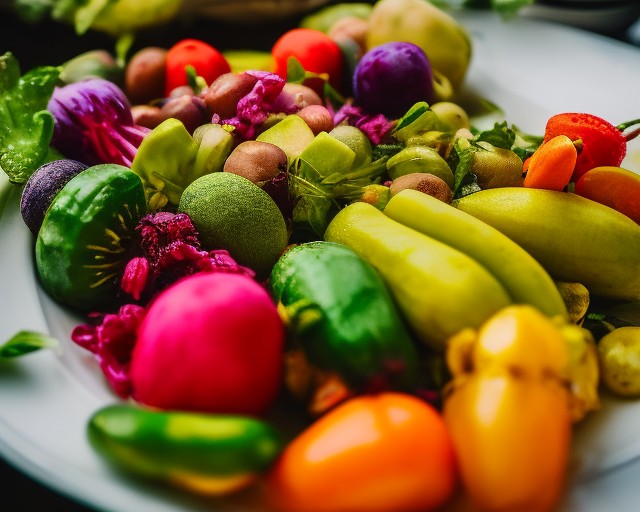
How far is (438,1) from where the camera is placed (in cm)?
131

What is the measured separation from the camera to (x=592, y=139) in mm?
772

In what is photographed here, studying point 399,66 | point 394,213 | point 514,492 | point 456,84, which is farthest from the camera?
point 456,84

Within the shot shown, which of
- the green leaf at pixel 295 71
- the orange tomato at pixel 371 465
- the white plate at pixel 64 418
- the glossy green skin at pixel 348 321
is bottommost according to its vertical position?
the white plate at pixel 64 418

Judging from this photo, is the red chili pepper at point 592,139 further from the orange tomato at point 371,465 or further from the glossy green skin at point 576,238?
the orange tomato at point 371,465

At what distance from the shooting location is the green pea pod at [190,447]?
0.47m

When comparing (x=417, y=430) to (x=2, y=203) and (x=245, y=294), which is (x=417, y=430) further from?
(x=2, y=203)

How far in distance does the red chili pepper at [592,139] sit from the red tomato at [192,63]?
1.71ft

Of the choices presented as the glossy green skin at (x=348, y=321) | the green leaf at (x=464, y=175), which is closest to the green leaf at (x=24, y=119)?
the glossy green skin at (x=348, y=321)

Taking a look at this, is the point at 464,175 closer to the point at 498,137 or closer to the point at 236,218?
the point at 498,137

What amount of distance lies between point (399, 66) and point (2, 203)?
1.84ft

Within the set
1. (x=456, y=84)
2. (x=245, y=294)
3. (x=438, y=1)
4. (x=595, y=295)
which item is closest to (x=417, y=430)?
(x=245, y=294)

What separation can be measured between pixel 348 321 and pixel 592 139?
1.35ft

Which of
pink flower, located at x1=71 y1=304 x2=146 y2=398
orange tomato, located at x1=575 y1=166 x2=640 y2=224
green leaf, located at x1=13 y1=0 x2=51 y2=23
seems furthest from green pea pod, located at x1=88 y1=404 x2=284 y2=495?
green leaf, located at x1=13 y1=0 x2=51 y2=23

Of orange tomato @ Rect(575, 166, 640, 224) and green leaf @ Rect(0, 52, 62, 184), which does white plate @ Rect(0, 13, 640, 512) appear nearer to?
green leaf @ Rect(0, 52, 62, 184)
